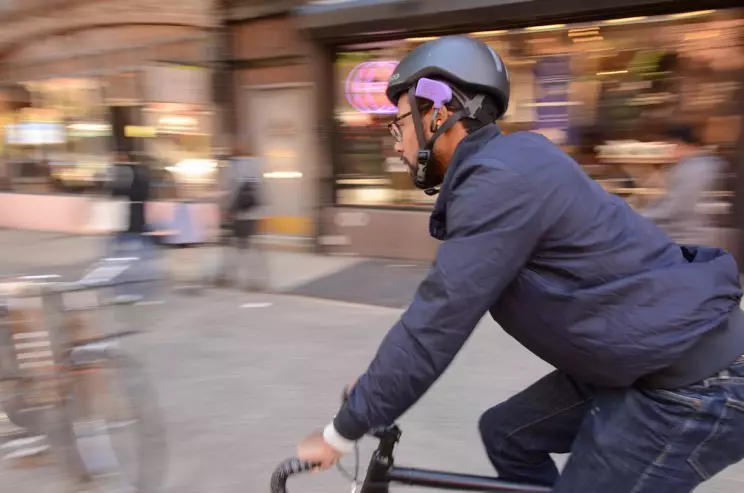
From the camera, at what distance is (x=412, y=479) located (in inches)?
77.7

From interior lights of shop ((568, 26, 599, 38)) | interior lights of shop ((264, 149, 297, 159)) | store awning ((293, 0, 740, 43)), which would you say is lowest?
interior lights of shop ((264, 149, 297, 159))

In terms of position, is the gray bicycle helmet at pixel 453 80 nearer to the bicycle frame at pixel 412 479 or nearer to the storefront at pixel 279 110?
the bicycle frame at pixel 412 479

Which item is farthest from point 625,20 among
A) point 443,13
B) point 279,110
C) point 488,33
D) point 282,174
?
point 282,174

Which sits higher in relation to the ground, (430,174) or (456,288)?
(430,174)

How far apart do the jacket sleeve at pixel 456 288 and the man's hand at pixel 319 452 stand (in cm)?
13

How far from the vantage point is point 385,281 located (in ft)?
25.6

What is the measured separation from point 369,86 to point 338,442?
310 inches

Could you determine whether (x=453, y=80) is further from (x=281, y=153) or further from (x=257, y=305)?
(x=281, y=153)

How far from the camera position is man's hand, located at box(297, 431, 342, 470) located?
170 cm

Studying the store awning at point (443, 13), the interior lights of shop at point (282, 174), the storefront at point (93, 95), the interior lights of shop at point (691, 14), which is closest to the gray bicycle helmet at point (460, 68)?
the store awning at point (443, 13)

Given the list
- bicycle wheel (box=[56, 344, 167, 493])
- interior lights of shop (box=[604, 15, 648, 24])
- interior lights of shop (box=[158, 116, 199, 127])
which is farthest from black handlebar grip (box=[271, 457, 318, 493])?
interior lights of shop (box=[158, 116, 199, 127])

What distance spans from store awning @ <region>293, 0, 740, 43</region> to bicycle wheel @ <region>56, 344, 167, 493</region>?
244 inches

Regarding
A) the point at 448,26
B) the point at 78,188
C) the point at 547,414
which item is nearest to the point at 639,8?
the point at 448,26

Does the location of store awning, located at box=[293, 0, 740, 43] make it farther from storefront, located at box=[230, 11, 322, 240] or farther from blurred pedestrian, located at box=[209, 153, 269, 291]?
blurred pedestrian, located at box=[209, 153, 269, 291]
